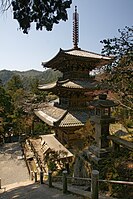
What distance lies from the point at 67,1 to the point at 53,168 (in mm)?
9559

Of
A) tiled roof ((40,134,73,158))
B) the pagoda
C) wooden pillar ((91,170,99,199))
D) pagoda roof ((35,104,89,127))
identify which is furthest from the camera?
the pagoda

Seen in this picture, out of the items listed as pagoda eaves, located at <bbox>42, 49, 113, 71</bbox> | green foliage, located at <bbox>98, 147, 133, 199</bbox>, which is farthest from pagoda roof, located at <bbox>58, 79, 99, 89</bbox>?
green foliage, located at <bbox>98, 147, 133, 199</bbox>

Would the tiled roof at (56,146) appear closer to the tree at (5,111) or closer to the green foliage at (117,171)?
the green foliage at (117,171)

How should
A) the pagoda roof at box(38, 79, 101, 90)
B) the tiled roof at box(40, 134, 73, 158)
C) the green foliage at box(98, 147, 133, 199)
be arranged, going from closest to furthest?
the green foliage at box(98, 147, 133, 199) → the tiled roof at box(40, 134, 73, 158) → the pagoda roof at box(38, 79, 101, 90)

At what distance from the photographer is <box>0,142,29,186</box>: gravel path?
1495 centimetres

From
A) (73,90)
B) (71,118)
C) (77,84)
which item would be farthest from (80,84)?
(71,118)

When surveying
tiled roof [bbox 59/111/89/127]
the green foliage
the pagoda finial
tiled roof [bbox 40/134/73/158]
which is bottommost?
tiled roof [bbox 40/134/73/158]

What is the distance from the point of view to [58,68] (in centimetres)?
1683

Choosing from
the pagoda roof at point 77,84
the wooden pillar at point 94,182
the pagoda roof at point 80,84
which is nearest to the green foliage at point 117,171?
the wooden pillar at point 94,182

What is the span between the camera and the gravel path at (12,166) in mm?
14945

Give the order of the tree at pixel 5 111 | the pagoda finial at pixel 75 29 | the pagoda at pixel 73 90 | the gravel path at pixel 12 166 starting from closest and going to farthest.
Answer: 1. the pagoda at pixel 73 90
2. the gravel path at pixel 12 166
3. the pagoda finial at pixel 75 29
4. the tree at pixel 5 111

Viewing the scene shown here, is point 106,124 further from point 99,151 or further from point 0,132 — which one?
point 0,132

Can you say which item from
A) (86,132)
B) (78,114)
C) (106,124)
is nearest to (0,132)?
(78,114)

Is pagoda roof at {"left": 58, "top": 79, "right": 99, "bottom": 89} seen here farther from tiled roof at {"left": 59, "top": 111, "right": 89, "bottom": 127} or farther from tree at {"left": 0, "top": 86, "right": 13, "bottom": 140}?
tree at {"left": 0, "top": 86, "right": 13, "bottom": 140}
